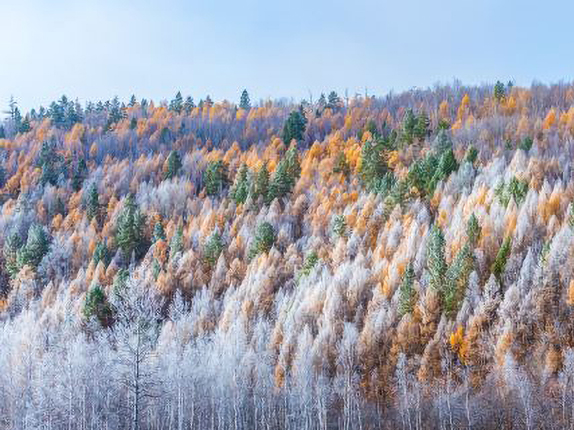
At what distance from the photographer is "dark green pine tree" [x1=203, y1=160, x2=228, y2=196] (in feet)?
355

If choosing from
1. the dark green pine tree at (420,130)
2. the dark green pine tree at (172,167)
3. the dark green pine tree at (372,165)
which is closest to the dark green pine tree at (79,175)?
the dark green pine tree at (172,167)

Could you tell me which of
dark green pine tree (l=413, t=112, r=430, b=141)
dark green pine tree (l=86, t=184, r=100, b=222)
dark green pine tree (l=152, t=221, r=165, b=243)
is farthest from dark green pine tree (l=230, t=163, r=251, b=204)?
dark green pine tree (l=413, t=112, r=430, b=141)

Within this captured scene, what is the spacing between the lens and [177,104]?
171500 millimetres

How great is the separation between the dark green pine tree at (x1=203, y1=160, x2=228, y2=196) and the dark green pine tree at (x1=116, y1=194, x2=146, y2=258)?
60.8ft

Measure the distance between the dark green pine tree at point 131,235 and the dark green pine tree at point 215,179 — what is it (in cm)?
1853

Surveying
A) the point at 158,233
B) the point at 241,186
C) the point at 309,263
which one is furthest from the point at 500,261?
the point at 241,186

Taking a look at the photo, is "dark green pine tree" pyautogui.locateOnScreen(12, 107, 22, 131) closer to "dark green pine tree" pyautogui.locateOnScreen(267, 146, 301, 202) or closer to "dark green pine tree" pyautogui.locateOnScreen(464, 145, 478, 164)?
"dark green pine tree" pyautogui.locateOnScreen(267, 146, 301, 202)

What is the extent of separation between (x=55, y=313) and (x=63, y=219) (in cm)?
3715

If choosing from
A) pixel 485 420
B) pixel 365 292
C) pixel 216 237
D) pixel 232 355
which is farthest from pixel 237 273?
pixel 485 420

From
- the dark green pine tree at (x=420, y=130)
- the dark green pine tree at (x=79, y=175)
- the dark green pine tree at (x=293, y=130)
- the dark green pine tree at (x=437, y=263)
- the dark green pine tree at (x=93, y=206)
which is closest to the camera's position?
the dark green pine tree at (x=437, y=263)

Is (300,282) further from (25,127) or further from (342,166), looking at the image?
(25,127)

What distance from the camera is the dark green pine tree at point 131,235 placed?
285ft

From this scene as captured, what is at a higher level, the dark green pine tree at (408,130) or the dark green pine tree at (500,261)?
the dark green pine tree at (408,130)

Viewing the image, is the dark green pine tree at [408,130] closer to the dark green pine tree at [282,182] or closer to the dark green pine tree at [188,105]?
the dark green pine tree at [282,182]
